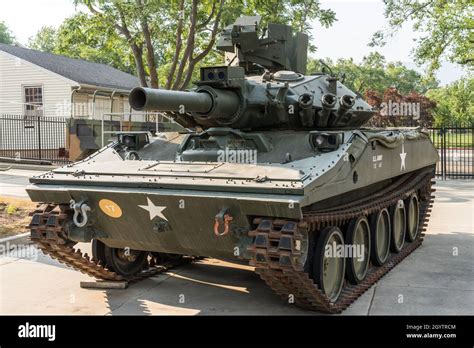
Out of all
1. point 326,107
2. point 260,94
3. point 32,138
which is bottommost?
point 32,138

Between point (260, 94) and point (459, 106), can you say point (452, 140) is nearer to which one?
point (459, 106)

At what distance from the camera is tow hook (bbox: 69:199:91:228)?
682 cm

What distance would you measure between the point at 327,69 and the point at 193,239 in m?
4.55

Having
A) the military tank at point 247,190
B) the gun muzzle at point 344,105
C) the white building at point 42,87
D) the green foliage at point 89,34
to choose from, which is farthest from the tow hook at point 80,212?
the white building at point 42,87

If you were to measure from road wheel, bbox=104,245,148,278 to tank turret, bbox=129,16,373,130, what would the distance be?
2006 millimetres

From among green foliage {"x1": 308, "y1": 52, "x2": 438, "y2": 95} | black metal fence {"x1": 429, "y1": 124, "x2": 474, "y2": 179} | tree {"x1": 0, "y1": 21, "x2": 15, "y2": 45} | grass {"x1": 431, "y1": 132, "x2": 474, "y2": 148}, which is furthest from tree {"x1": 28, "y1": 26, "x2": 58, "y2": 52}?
black metal fence {"x1": 429, "y1": 124, "x2": 474, "y2": 179}

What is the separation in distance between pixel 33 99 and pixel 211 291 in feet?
81.7

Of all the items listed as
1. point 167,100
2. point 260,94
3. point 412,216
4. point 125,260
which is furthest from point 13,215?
point 412,216

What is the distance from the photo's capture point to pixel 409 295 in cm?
745

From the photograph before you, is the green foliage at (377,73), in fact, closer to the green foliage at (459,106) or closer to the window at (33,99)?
the green foliage at (459,106)

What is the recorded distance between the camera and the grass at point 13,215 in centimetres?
1077

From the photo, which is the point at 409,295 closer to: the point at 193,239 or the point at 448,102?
the point at 193,239

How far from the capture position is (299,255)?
570 cm
